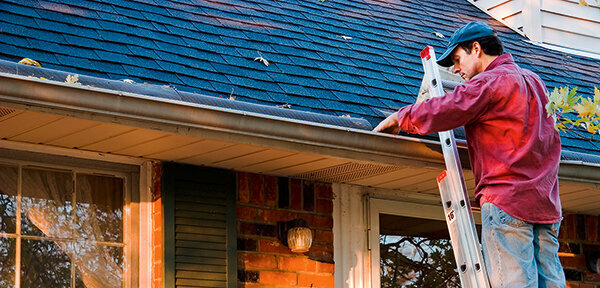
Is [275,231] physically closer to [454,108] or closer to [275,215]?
[275,215]

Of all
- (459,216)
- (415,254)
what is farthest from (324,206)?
(459,216)

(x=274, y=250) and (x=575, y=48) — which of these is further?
(x=575, y=48)

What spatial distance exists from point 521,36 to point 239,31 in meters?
3.40

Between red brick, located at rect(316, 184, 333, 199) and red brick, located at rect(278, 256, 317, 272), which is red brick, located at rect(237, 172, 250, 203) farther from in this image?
red brick, located at rect(316, 184, 333, 199)

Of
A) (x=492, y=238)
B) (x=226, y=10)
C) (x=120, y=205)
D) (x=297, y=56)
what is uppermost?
(x=226, y=10)

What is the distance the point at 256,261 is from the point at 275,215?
318mm

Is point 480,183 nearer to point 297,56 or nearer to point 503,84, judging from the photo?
point 503,84

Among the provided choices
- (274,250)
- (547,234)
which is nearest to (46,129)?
(274,250)

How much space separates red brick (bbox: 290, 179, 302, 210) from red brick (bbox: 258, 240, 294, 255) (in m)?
0.27

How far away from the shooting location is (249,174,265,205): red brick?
6.26 meters

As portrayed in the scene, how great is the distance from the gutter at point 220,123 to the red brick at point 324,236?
3.03ft

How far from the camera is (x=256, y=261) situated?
243 inches

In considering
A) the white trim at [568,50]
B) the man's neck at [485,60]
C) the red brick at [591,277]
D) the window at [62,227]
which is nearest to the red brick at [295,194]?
the window at [62,227]

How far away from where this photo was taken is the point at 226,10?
24.0 ft
